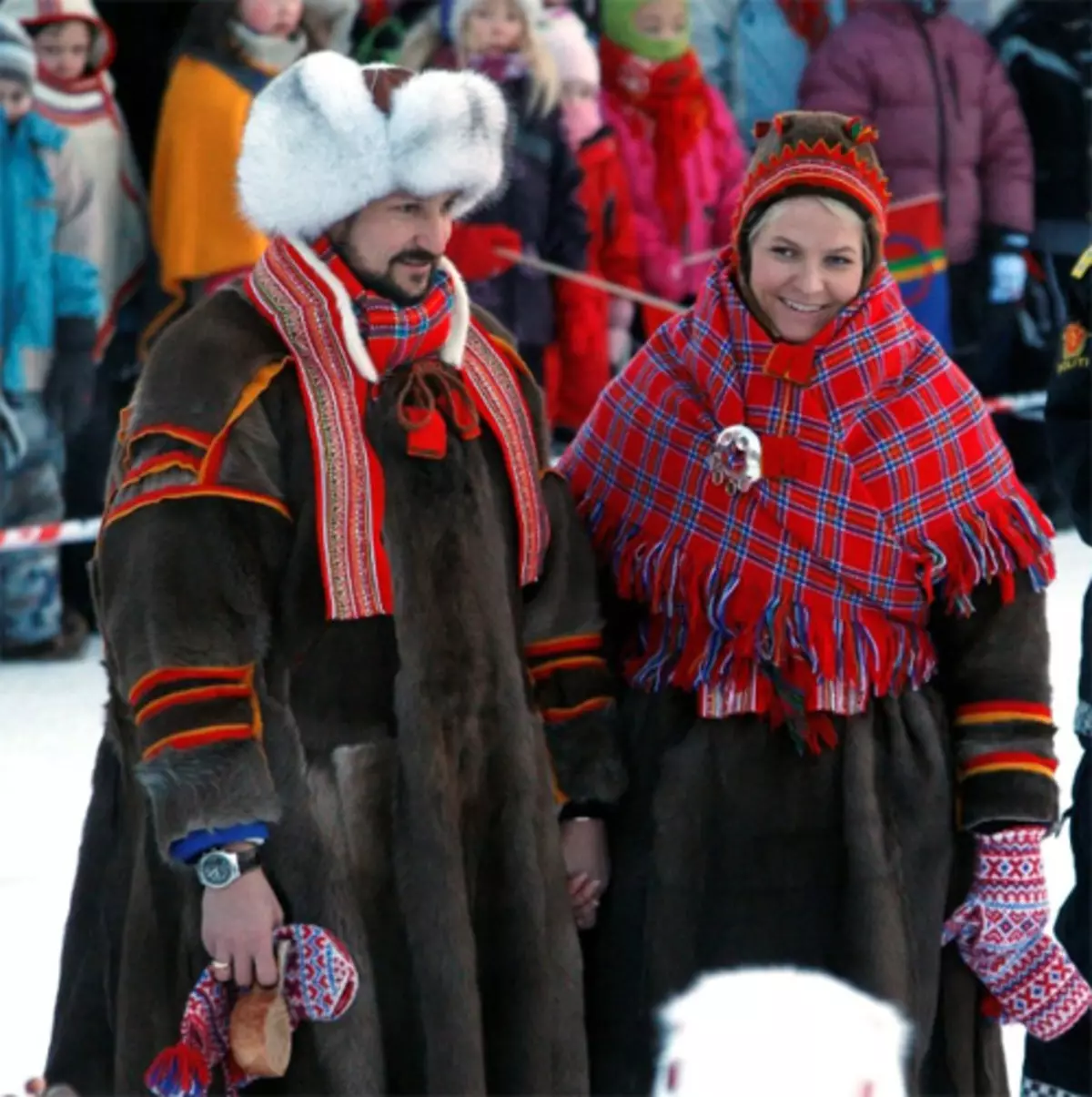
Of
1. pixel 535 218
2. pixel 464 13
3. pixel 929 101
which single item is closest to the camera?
pixel 464 13

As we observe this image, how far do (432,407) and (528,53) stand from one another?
3756 mm

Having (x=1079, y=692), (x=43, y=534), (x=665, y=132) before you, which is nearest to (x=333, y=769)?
(x=1079, y=692)

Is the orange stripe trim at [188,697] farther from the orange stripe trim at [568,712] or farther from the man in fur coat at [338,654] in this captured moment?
the orange stripe trim at [568,712]

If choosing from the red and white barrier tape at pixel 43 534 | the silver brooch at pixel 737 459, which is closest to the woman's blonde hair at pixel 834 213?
the silver brooch at pixel 737 459

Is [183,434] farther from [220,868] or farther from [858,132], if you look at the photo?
[858,132]

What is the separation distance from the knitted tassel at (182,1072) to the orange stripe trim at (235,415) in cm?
56

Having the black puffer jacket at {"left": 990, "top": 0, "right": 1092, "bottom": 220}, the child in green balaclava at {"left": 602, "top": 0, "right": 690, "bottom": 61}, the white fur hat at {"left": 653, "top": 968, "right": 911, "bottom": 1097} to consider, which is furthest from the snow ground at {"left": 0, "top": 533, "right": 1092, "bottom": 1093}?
the white fur hat at {"left": 653, "top": 968, "right": 911, "bottom": 1097}

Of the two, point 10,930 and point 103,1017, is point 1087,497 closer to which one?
point 103,1017

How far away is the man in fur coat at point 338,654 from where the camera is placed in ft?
7.13

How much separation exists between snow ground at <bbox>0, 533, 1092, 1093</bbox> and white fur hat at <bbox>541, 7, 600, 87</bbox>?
1.94m

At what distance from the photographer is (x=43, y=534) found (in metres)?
5.45

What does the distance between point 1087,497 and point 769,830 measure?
2.12ft

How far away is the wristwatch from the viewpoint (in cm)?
217

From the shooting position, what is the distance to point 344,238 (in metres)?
2.31
